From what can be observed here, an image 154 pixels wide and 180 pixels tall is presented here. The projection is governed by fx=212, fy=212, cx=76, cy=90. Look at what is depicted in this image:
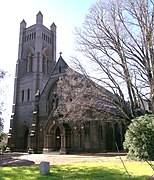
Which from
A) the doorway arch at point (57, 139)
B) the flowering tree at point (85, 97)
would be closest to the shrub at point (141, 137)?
the flowering tree at point (85, 97)

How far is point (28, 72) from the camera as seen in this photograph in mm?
47375

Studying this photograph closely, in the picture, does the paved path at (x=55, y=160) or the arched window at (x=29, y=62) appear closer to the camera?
the paved path at (x=55, y=160)

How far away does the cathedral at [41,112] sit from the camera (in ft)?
97.6

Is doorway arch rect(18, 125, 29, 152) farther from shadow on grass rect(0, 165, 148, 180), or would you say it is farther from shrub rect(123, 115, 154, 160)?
shadow on grass rect(0, 165, 148, 180)

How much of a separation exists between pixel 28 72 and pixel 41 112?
1442 centimetres

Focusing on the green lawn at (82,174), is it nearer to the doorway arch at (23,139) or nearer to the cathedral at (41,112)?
the cathedral at (41,112)

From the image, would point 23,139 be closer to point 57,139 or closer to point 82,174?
point 57,139

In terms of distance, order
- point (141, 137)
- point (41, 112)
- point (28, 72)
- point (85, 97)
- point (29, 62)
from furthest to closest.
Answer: point (29, 62), point (28, 72), point (41, 112), point (85, 97), point (141, 137)

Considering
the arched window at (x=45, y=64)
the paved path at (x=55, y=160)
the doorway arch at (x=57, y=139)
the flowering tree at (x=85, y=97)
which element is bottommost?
the paved path at (x=55, y=160)

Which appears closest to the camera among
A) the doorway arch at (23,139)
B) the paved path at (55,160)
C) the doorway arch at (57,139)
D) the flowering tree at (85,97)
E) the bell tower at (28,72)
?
the paved path at (55,160)

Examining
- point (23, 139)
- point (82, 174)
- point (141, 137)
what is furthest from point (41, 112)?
point (82, 174)

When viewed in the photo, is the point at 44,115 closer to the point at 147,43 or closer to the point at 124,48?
the point at 124,48

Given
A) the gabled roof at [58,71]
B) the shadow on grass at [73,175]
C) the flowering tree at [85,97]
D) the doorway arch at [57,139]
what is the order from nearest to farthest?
1. the shadow on grass at [73,175]
2. the flowering tree at [85,97]
3. the doorway arch at [57,139]
4. the gabled roof at [58,71]

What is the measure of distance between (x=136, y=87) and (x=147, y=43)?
3410 millimetres
